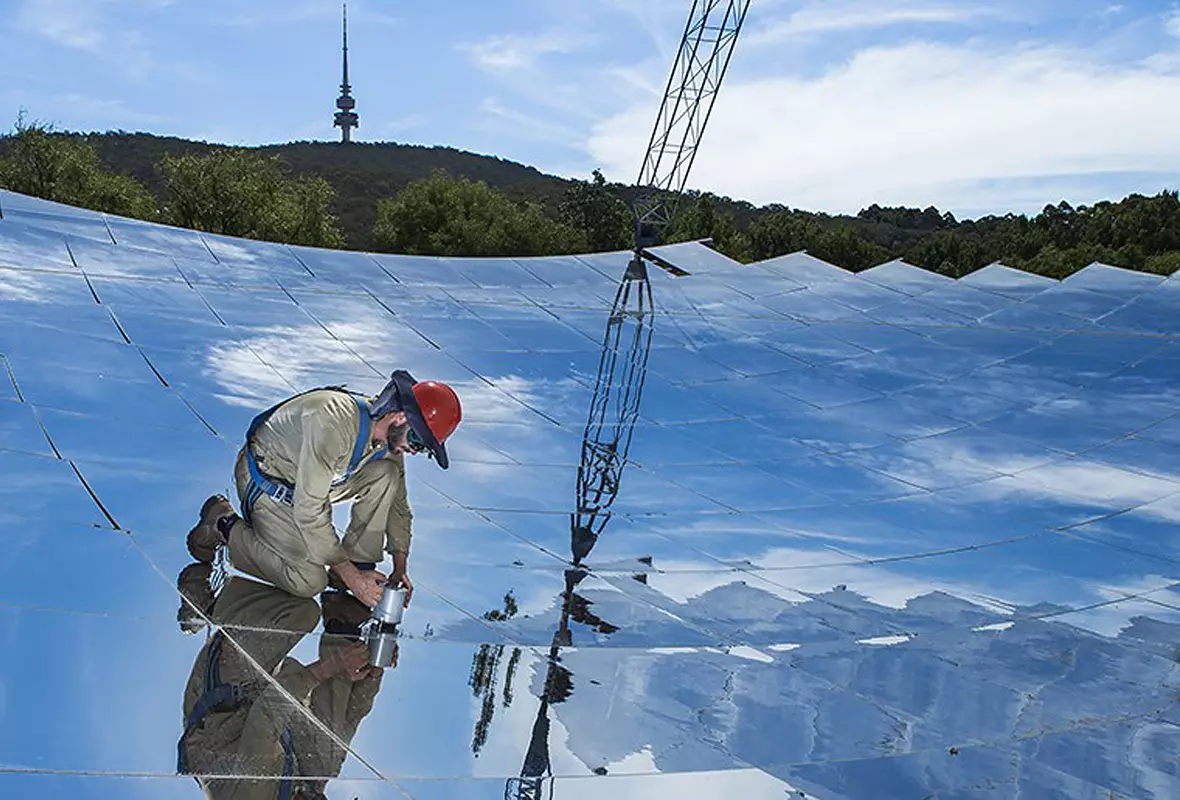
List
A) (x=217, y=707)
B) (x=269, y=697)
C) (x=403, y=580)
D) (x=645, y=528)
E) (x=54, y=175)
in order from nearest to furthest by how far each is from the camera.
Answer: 1. (x=217, y=707)
2. (x=269, y=697)
3. (x=403, y=580)
4. (x=645, y=528)
5. (x=54, y=175)

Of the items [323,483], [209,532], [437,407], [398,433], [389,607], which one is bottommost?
[389,607]

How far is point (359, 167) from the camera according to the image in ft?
335

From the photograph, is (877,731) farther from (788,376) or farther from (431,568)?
(788,376)

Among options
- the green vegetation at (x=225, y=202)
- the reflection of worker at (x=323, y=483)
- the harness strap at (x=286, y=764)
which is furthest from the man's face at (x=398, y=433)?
the green vegetation at (x=225, y=202)

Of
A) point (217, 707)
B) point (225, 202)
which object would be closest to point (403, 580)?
point (217, 707)

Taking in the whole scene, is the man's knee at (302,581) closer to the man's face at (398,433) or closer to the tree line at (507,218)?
the man's face at (398,433)

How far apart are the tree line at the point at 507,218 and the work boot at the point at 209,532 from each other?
3823 cm

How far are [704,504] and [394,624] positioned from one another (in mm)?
3964

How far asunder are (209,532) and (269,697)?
80.4 inches

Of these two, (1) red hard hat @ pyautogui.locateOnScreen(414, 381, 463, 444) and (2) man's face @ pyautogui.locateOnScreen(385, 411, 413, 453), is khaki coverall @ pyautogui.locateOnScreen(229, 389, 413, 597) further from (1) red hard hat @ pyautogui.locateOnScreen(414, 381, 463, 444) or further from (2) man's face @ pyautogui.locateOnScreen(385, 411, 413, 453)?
(1) red hard hat @ pyautogui.locateOnScreen(414, 381, 463, 444)

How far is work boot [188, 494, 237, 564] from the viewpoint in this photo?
6801mm

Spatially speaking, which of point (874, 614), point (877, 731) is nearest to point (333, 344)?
point (874, 614)

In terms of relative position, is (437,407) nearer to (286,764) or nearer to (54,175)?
(286,764)

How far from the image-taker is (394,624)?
638cm
